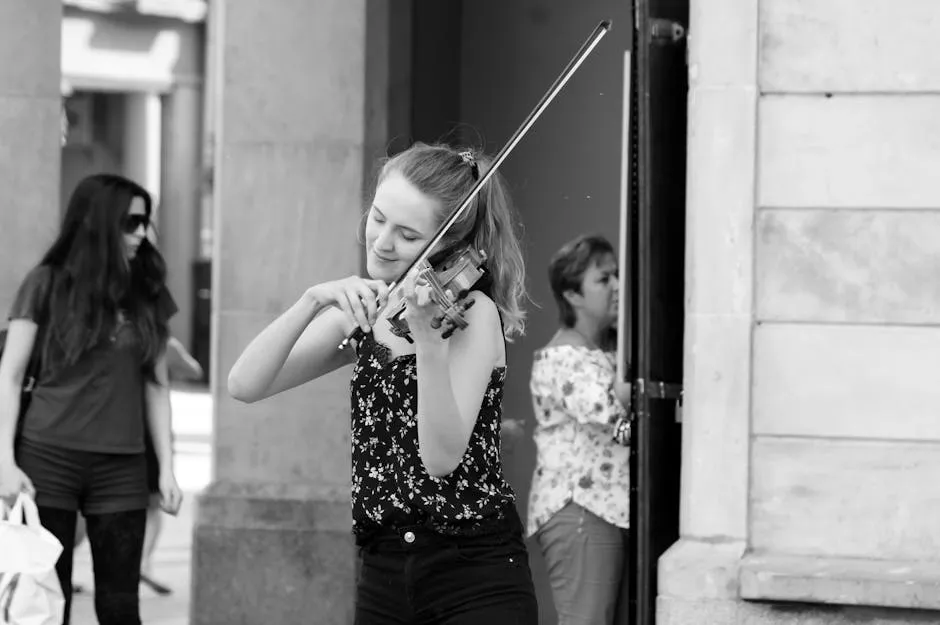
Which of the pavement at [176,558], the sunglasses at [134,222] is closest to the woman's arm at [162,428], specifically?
the sunglasses at [134,222]

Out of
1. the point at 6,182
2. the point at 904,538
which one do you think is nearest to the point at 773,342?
the point at 904,538

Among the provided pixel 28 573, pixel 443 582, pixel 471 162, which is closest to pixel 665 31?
pixel 471 162

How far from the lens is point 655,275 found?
4.48 meters

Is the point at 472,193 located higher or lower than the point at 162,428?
higher

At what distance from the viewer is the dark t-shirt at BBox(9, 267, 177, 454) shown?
216 inches

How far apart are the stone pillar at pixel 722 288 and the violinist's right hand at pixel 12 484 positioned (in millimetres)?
2070

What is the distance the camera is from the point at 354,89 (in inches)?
259

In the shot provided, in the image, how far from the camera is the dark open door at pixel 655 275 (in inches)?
173

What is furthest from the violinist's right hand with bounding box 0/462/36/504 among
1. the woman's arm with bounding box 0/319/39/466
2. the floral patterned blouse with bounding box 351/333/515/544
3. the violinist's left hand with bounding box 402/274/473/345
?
the violinist's left hand with bounding box 402/274/473/345

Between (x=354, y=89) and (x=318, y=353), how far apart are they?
321 cm

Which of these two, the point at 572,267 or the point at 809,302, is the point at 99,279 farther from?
the point at 809,302

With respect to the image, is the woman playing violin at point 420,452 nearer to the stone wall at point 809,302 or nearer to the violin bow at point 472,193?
the violin bow at point 472,193

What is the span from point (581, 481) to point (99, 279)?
1.61 meters

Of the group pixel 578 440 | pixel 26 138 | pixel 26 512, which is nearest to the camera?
pixel 26 512
